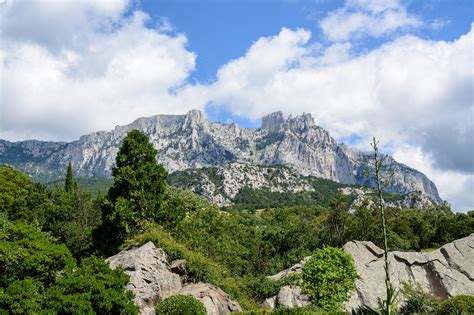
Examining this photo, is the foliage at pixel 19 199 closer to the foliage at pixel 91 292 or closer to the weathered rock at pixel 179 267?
the weathered rock at pixel 179 267

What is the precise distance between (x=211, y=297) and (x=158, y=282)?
136 inches

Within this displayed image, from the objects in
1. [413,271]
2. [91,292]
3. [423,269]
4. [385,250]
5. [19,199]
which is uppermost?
[19,199]

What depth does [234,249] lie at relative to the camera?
46938 mm

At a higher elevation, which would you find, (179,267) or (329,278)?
(179,267)

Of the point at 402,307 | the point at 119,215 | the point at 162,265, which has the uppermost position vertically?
the point at 119,215

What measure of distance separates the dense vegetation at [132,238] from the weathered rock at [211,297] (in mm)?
1211

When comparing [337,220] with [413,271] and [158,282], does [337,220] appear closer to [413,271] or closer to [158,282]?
[413,271]

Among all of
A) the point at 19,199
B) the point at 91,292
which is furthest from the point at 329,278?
the point at 19,199

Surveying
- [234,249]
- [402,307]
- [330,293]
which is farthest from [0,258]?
[234,249]

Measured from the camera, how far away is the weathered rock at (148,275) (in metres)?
23.8

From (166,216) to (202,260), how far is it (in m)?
6.86

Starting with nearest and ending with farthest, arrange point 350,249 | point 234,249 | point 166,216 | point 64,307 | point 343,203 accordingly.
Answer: point 64,307 → point 166,216 → point 350,249 → point 234,249 → point 343,203

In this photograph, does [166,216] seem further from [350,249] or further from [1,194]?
[1,194]

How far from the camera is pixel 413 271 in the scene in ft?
116
